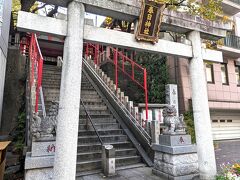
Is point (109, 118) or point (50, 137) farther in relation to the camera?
point (109, 118)

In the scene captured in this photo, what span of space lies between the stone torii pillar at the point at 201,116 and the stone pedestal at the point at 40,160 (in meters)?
4.00

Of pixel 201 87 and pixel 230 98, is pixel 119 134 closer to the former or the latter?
pixel 201 87

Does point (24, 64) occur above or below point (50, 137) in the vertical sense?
above

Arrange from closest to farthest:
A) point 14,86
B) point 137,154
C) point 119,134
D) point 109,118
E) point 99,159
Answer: point 99,159, point 137,154, point 119,134, point 109,118, point 14,86

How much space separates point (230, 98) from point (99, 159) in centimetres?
1267

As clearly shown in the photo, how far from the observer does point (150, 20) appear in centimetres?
481

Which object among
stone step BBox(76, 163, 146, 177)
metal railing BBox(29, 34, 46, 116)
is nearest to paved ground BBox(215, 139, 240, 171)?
→ stone step BBox(76, 163, 146, 177)

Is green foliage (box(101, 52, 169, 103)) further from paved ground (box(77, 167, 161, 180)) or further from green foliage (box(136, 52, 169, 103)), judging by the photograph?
paved ground (box(77, 167, 161, 180))

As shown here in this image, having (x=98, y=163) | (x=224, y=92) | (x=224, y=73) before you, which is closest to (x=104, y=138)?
(x=98, y=163)

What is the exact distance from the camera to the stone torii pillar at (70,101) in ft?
12.3

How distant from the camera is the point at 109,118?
8.70 m

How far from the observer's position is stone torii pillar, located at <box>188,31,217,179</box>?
508cm

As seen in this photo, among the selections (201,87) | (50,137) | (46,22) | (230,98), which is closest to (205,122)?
(201,87)

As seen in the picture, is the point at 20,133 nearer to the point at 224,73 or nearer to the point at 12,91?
the point at 12,91
